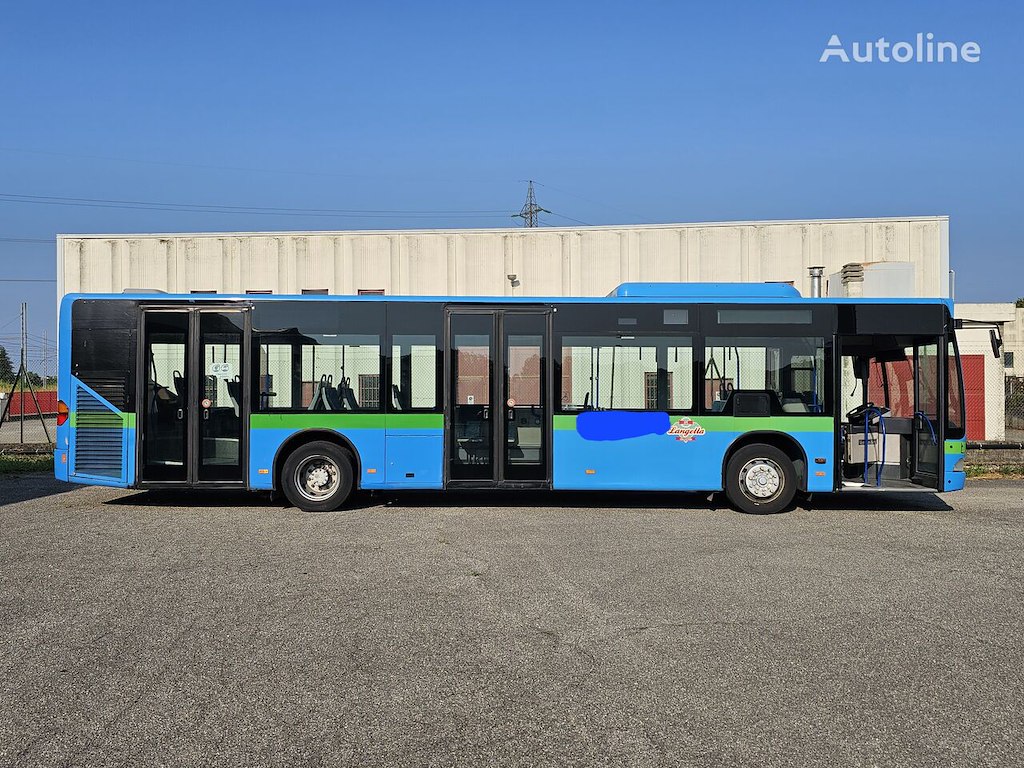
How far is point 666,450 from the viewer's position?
36.9 feet

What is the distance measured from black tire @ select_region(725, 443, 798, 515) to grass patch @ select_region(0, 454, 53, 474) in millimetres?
12432

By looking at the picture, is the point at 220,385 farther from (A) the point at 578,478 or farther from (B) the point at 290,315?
(A) the point at 578,478

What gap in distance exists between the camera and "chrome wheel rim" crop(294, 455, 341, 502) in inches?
448

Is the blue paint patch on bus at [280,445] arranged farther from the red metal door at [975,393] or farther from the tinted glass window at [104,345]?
the red metal door at [975,393]

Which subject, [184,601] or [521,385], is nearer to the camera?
[184,601]

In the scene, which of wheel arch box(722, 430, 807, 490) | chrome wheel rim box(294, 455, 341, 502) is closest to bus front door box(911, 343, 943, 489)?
wheel arch box(722, 430, 807, 490)

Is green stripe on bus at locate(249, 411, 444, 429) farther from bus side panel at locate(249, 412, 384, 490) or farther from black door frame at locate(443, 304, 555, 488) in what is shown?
black door frame at locate(443, 304, 555, 488)

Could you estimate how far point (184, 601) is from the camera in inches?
253

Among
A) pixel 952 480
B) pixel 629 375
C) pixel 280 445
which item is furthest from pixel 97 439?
pixel 952 480

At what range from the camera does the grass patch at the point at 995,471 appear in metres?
15.7

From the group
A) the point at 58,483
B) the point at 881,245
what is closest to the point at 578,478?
the point at 58,483

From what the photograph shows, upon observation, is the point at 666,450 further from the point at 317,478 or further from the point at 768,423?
the point at 317,478

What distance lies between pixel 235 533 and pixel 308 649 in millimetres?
4680

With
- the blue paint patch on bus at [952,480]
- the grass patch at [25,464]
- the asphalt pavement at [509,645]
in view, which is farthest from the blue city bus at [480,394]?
the grass patch at [25,464]
